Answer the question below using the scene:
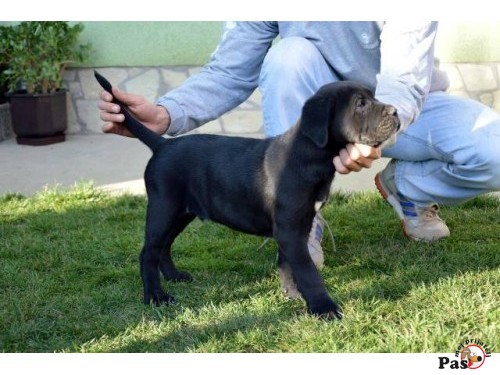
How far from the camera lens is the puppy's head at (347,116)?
3.08m

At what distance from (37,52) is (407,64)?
15.5 ft

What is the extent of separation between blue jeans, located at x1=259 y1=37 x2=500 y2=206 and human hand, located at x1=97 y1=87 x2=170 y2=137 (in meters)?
0.53

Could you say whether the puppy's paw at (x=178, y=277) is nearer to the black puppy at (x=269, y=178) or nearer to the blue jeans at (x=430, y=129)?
the black puppy at (x=269, y=178)

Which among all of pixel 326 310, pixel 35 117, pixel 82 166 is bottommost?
pixel 82 166

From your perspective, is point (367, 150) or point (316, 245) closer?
point (367, 150)

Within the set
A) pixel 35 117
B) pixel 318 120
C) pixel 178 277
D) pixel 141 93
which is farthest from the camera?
pixel 141 93

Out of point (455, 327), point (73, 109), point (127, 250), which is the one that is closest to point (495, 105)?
point (73, 109)

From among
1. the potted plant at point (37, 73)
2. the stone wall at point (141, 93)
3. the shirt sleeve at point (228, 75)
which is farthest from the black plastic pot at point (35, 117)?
the shirt sleeve at point (228, 75)

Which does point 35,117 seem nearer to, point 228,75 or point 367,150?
point 228,75

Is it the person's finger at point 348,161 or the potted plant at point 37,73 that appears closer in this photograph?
the person's finger at point 348,161

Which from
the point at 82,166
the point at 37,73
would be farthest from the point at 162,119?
the point at 37,73

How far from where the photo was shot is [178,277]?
3834 mm

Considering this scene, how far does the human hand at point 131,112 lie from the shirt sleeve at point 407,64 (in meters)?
1.04

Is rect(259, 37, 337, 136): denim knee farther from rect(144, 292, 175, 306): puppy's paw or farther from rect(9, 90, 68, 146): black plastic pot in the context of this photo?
rect(9, 90, 68, 146): black plastic pot
